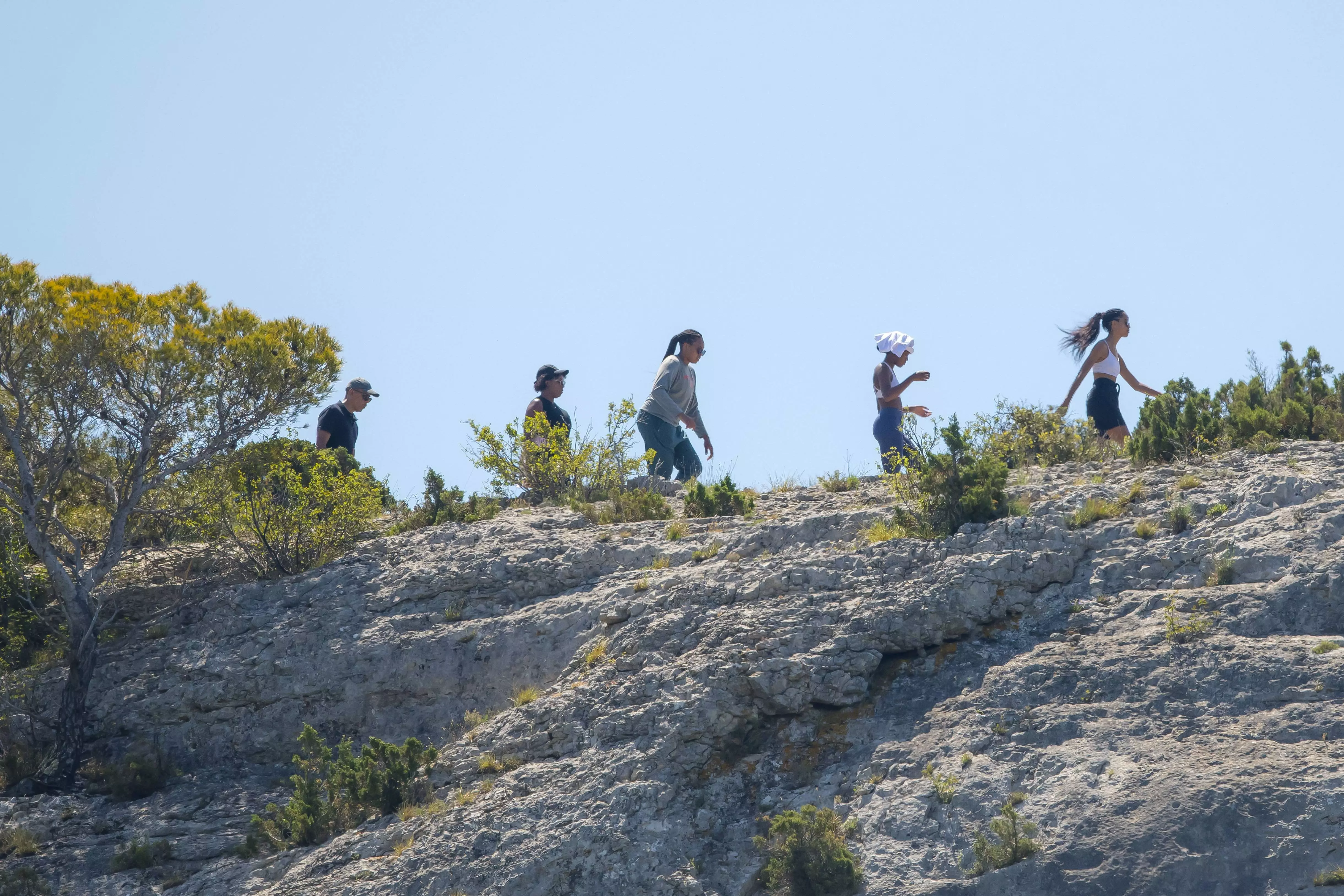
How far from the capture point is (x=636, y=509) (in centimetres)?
1210

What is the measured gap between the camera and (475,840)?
26.3 ft

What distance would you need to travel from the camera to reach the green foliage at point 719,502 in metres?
12.0

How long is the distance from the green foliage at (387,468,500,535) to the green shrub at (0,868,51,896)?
14.7ft

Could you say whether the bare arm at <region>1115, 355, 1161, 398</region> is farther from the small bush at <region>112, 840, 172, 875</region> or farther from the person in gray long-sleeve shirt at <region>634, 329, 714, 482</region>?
the small bush at <region>112, 840, 172, 875</region>

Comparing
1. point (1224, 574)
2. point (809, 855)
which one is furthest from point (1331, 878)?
point (809, 855)

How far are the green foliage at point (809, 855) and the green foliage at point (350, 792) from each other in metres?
2.56

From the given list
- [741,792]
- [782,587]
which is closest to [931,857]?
[741,792]

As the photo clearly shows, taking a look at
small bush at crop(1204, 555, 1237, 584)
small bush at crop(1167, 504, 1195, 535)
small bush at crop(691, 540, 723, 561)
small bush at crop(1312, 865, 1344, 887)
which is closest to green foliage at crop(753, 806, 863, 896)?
small bush at crop(1312, 865, 1344, 887)

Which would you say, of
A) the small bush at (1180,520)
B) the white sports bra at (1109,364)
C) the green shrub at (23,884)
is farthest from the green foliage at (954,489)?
the green shrub at (23,884)

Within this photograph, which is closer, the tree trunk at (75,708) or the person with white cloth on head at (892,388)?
the tree trunk at (75,708)

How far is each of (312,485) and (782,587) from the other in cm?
474

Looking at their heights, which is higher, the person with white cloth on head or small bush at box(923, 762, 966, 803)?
the person with white cloth on head

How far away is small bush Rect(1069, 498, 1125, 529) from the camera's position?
9.36 m

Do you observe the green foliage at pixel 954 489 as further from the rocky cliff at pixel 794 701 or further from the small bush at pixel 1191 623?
the small bush at pixel 1191 623
